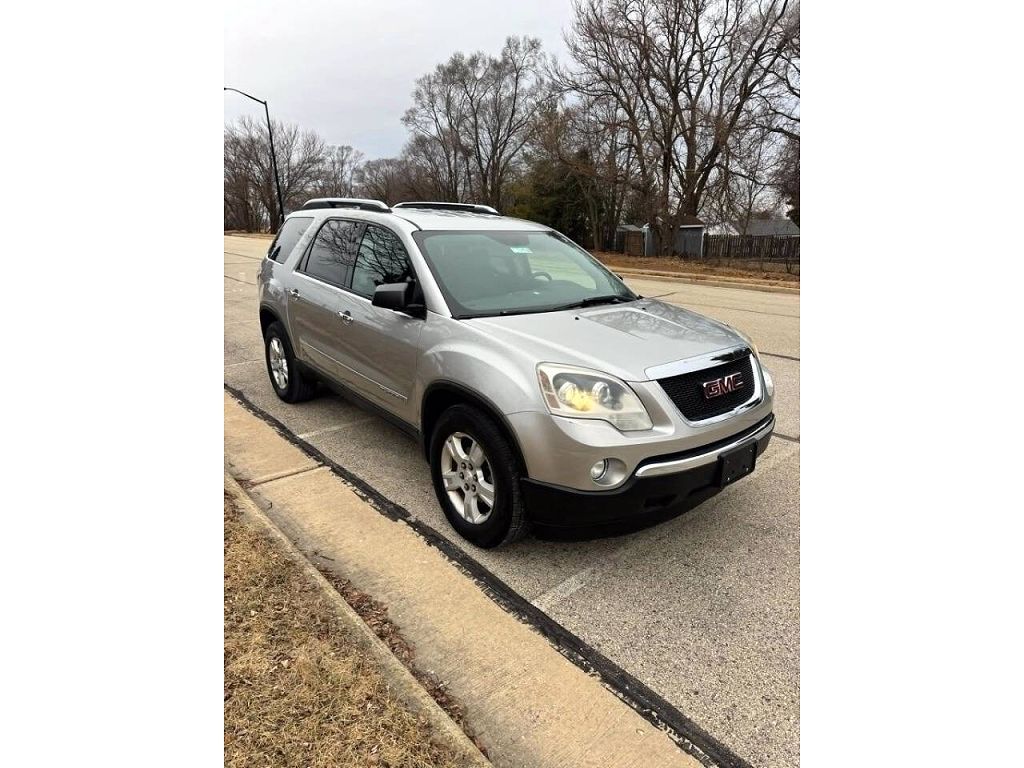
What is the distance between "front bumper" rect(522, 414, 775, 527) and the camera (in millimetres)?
2703

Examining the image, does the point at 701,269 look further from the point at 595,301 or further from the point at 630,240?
the point at 595,301

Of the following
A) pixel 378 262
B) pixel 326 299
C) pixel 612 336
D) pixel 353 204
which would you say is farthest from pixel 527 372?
pixel 353 204

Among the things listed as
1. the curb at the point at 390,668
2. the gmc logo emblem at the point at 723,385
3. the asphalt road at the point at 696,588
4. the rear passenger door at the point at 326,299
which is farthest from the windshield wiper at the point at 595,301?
the curb at the point at 390,668

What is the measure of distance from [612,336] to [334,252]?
7.98 ft

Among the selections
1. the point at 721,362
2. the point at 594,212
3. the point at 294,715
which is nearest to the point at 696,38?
the point at 594,212

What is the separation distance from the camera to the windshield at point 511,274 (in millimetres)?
3539

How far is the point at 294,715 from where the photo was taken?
6.73 feet

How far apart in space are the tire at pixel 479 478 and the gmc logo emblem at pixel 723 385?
97cm

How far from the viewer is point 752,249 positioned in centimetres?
2466

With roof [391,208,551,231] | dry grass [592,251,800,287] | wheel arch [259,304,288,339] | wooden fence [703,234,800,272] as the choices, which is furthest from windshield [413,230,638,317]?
wooden fence [703,234,800,272]

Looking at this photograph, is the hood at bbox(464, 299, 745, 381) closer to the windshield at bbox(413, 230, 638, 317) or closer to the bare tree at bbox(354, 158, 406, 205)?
the windshield at bbox(413, 230, 638, 317)

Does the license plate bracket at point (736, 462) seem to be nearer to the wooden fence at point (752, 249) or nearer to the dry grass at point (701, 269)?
the dry grass at point (701, 269)

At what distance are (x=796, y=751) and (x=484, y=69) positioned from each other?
4937 cm

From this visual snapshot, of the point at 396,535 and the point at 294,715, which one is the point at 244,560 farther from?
the point at 294,715
